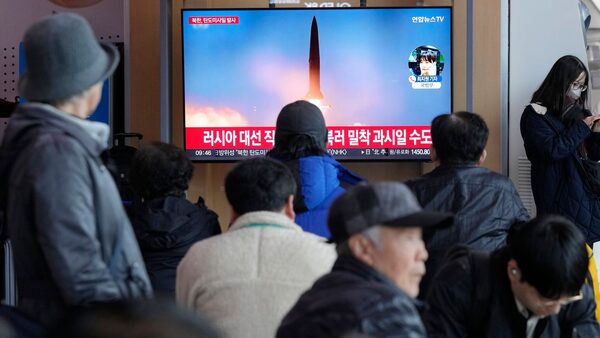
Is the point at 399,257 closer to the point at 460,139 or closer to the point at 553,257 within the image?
the point at 553,257

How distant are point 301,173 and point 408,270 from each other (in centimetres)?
144

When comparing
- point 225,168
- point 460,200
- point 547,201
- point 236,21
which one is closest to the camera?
point 460,200

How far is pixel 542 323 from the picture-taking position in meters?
2.50

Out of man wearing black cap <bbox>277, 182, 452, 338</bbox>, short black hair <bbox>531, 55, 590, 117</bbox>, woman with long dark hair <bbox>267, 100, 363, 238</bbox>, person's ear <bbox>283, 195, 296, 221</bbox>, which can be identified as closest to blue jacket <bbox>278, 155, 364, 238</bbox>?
woman with long dark hair <bbox>267, 100, 363, 238</bbox>

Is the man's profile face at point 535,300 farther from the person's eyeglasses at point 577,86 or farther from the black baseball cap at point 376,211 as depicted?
the person's eyeglasses at point 577,86

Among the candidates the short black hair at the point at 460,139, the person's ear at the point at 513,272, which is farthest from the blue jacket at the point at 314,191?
the person's ear at the point at 513,272

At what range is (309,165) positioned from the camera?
337cm

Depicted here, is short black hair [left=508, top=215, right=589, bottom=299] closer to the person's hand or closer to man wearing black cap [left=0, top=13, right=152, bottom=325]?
man wearing black cap [left=0, top=13, right=152, bottom=325]

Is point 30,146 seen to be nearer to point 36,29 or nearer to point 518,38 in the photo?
point 36,29

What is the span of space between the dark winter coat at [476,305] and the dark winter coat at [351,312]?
0.66m

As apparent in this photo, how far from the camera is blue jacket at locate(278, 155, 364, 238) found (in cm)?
333

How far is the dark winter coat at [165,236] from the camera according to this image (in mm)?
3109

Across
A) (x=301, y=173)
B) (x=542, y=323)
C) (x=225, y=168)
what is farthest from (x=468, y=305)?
(x=225, y=168)

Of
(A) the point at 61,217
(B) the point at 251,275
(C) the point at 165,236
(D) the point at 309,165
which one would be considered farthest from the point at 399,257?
(D) the point at 309,165
